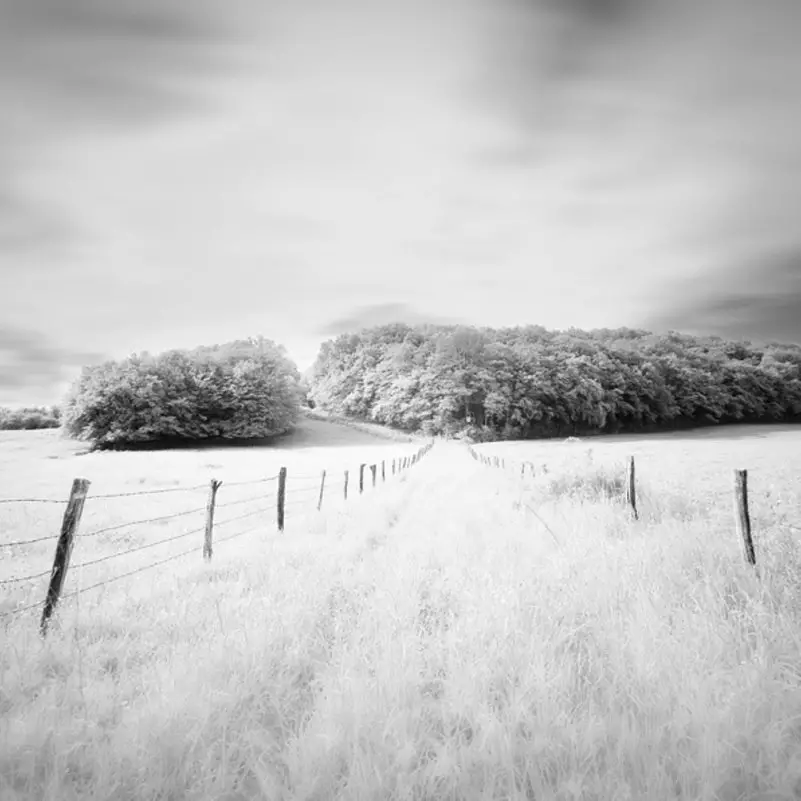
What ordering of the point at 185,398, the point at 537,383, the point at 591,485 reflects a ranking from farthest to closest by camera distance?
the point at 537,383 → the point at 185,398 → the point at 591,485

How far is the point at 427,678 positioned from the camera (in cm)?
329

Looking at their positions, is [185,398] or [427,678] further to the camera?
[185,398]

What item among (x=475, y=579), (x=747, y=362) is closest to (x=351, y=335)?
(x=747, y=362)

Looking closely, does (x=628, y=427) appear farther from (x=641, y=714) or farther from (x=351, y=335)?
(x=641, y=714)

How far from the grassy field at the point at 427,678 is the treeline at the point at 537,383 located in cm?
6007

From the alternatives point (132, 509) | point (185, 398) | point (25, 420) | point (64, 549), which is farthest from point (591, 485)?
point (25, 420)

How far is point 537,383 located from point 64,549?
6789 centimetres

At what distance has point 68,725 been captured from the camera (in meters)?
2.62

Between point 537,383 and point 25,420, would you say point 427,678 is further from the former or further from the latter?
point 25,420

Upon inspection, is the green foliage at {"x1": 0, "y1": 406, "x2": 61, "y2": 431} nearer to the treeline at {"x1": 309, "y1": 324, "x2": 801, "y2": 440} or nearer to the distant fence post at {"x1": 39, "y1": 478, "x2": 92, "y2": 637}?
the treeline at {"x1": 309, "y1": 324, "x2": 801, "y2": 440}

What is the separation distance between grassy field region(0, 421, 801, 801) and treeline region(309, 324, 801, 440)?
60.1m

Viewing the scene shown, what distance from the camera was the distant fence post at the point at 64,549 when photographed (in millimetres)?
4625

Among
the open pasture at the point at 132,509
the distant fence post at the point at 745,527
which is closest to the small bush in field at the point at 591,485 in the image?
the distant fence post at the point at 745,527

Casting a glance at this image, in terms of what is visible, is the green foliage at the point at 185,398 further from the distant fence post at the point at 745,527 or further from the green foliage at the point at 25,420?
the distant fence post at the point at 745,527
